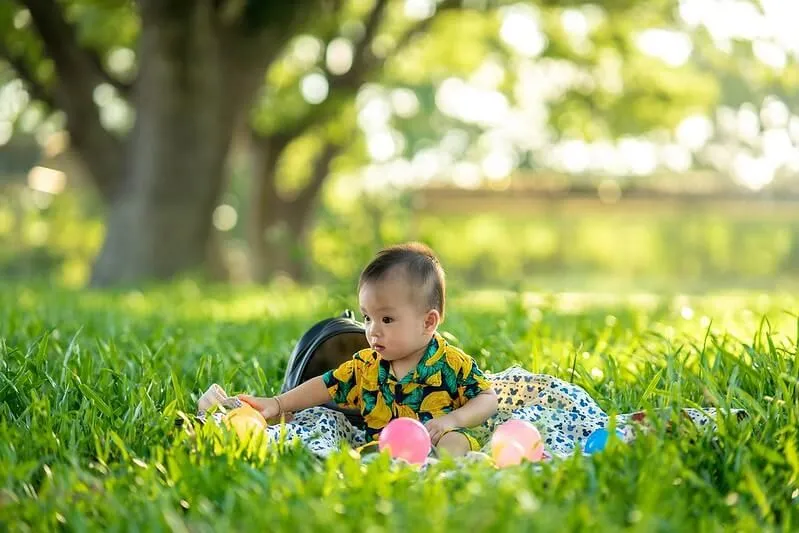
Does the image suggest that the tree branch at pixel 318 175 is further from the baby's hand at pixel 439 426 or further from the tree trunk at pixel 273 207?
the baby's hand at pixel 439 426

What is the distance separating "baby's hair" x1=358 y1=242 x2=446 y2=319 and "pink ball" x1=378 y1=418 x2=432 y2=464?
19.8 inches

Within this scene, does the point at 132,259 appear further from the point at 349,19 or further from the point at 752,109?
the point at 752,109

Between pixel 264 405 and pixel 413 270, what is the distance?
0.58 m

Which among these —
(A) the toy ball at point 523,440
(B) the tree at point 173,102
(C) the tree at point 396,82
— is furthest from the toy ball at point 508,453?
(C) the tree at point 396,82

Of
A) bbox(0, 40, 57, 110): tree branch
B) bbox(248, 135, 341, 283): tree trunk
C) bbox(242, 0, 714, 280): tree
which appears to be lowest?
bbox(248, 135, 341, 283): tree trunk

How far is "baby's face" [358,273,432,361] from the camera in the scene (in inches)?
120

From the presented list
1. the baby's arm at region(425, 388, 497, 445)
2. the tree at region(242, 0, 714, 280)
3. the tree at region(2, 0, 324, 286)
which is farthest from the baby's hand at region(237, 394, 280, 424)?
the tree at region(242, 0, 714, 280)

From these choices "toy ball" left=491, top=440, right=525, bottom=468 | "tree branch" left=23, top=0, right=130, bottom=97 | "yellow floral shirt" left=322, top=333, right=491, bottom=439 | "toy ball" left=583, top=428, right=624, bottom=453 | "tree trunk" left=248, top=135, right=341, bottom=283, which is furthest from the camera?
"tree trunk" left=248, top=135, right=341, bottom=283

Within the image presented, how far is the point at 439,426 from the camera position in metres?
2.94

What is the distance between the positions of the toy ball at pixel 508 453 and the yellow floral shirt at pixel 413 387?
1.77 feet

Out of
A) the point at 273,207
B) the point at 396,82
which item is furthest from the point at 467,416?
the point at 396,82

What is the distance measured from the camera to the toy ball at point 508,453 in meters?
2.56

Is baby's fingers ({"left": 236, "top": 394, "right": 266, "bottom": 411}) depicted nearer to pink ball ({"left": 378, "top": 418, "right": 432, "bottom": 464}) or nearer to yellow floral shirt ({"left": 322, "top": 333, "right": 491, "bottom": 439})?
yellow floral shirt ({"left": 322, "top": 333, "right": 491, "bottom": 439})

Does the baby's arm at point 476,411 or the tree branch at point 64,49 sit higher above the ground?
the tree branch at point 64,49
